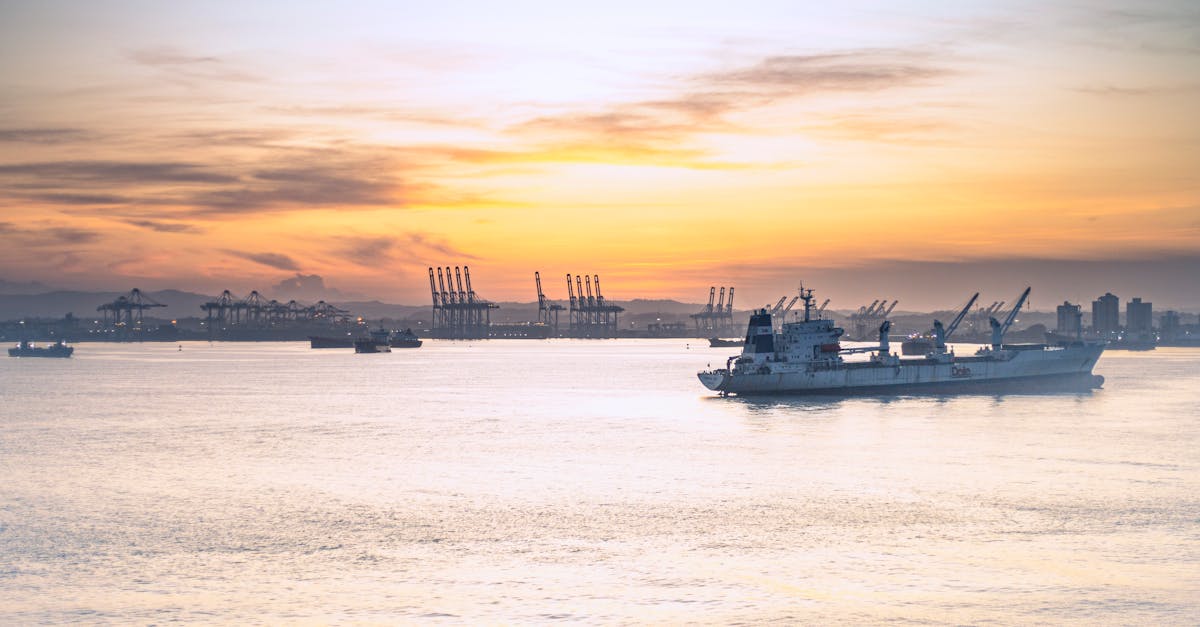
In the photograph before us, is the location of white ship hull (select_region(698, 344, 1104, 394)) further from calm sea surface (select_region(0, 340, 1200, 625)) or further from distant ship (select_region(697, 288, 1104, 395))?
calm sea surface (select_region(0, 340, 1200, 625))

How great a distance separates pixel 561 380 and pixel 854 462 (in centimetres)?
8457

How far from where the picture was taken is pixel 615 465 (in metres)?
47.9

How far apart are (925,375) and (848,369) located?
8.76m

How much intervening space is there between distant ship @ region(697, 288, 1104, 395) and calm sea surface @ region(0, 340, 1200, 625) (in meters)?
15.7

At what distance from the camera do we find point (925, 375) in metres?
95.9

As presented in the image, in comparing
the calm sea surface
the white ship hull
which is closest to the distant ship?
the white ship hull

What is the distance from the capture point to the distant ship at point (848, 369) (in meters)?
88.6

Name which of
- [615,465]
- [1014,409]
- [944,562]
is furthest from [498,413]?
[944,562]

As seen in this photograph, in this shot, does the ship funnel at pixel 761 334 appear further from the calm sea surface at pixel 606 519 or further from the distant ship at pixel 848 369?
the calm sea surface at pixel 606 519

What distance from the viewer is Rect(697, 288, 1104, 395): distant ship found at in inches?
3487

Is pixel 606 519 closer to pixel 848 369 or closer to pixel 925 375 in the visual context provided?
pixel 848 369

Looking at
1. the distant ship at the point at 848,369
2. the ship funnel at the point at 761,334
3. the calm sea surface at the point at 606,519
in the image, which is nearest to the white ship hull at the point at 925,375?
the distant ship at the point at 848,369

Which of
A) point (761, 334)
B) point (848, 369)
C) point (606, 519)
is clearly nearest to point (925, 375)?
point (848, 369)

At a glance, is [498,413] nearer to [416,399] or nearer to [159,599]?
[416,399]
